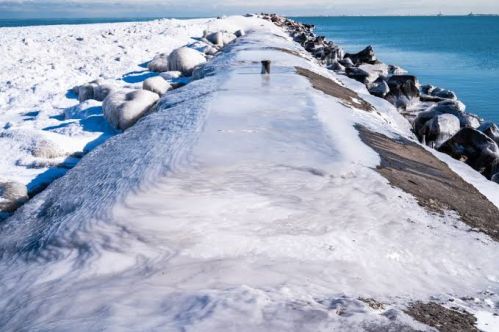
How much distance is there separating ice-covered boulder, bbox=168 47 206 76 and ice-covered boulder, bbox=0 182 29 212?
928 cm

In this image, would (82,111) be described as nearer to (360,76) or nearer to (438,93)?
(360,76)

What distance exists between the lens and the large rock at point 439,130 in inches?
401

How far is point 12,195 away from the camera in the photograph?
5.93 metres

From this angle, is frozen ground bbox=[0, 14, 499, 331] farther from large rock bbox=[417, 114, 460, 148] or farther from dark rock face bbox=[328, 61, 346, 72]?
dark rock face bbox=[328, 61, 346, 72]

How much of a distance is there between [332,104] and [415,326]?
590cm

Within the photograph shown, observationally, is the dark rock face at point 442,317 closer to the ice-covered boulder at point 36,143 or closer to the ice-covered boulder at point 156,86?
the ice-covered boulder at point 36,143

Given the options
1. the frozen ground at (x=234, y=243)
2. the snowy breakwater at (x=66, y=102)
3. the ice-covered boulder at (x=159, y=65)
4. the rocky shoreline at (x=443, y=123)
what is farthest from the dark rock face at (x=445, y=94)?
the frozen ground at (x=234, y=243)

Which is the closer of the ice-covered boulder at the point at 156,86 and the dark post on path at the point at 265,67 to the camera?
the dark post on path at the point at 265,67

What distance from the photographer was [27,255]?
162 inches

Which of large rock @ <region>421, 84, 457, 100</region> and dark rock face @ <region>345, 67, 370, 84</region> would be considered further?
dark rock face @ <region>345, 67, 370, 84</region>

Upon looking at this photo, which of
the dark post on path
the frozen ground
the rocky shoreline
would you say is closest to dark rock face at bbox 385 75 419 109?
the rocky shoreline

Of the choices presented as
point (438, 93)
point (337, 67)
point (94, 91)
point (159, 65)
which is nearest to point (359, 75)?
point (337, 67)

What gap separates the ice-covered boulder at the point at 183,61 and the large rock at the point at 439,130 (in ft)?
25.0

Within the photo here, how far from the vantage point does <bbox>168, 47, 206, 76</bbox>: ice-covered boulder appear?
48.7ft
